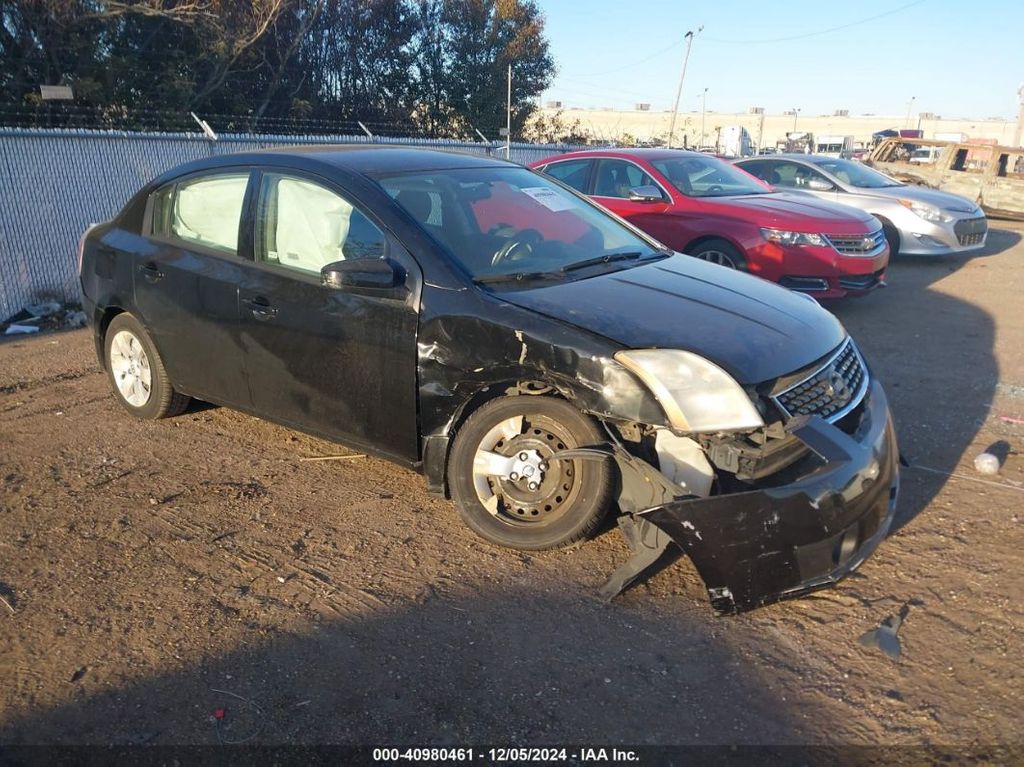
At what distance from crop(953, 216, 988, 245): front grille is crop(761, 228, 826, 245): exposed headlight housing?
183 inches

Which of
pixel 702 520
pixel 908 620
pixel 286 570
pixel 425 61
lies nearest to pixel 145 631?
pixel 286 570

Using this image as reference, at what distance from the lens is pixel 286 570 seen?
3674 mm

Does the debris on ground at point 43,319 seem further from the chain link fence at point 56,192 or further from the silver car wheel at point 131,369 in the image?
the silver car wheel at point 131,369

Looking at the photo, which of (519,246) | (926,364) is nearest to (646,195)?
(926,364)

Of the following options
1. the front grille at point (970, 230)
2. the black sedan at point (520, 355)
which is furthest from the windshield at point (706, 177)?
the black sedan at point (520, 355)

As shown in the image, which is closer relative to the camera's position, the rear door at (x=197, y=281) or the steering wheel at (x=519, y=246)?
the steering wheel at (x=519, y=246)

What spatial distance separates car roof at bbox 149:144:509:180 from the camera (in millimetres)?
4406

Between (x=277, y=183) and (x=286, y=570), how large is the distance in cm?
205

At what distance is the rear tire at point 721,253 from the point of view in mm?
8203

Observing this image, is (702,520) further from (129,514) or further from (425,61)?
(425,61)

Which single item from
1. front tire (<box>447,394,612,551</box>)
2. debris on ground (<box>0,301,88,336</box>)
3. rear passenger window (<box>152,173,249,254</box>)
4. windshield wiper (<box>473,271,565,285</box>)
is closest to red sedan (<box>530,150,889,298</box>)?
rear passenger window (<box>152,173,249,254</box>)

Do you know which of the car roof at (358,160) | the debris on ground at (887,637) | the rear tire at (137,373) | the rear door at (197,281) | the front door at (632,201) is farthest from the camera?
the front door at (632,201)

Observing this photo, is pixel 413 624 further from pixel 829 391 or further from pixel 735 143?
pixel 735 143

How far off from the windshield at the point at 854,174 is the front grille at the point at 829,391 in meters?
9.42
